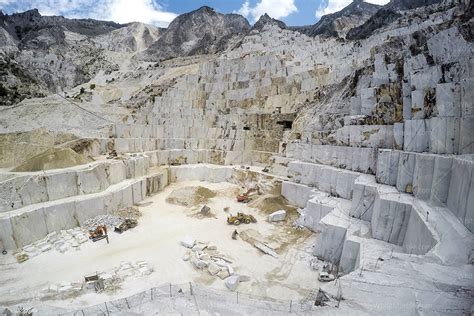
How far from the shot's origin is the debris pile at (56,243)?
414 inches

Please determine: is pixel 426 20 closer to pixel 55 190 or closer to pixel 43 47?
pixel 55 190

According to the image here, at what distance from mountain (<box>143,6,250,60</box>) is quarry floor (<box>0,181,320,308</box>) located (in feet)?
178

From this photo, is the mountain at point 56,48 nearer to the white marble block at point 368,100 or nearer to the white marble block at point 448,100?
the white marble block at point 368,100

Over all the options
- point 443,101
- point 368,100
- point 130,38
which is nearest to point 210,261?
point 443,101

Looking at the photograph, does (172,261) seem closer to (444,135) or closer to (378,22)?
(444,135)

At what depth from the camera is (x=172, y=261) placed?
10203 millimetres

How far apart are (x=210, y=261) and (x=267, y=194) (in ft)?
25.7

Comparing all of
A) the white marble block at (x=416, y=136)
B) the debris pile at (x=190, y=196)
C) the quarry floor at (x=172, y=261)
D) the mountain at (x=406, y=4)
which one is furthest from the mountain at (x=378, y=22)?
the quarry floor at (x=172, y=261)

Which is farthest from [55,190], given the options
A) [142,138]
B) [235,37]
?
[235,37]

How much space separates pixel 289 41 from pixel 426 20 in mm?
16085

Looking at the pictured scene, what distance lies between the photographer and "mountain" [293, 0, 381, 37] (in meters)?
48.2

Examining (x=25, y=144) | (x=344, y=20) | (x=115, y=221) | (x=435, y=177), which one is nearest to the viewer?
(x=435, y=177)

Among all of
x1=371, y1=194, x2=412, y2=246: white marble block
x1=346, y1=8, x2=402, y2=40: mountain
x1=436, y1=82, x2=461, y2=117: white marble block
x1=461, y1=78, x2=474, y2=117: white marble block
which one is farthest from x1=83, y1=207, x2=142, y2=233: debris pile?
x1=346, y1=8, x2=402, y2=40: mountain

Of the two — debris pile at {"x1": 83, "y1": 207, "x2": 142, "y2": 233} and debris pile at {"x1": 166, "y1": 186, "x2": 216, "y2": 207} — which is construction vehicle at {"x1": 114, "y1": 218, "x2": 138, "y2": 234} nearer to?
debris pile at {"x1": 83, "y1": 207, "x2": 142, "y2": 233}
